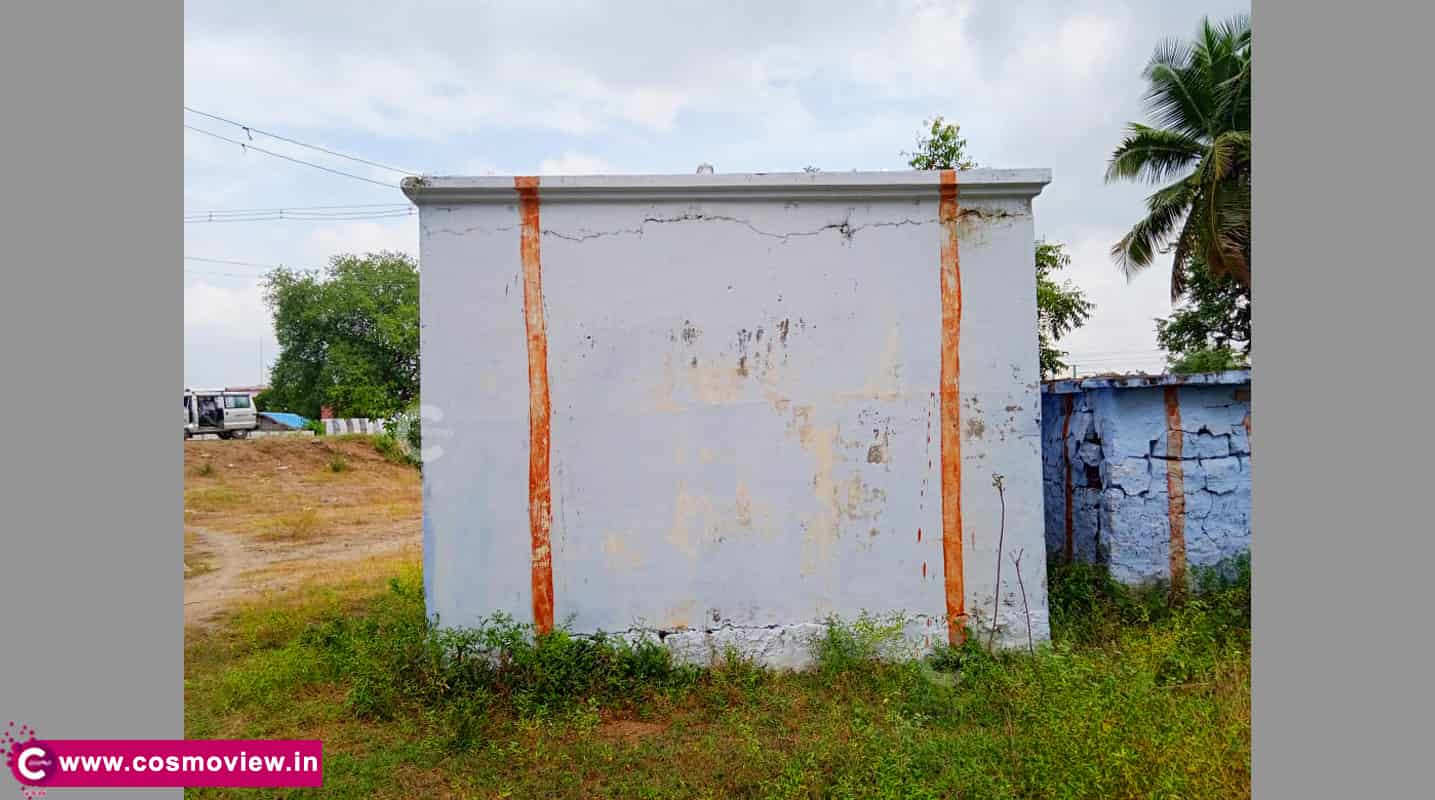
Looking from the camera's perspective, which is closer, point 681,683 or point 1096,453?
point 681,683

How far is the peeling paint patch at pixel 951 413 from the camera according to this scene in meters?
4.97

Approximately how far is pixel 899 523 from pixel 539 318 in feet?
9.50

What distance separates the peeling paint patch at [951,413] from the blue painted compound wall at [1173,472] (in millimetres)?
1522

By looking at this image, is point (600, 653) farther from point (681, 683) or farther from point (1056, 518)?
point (1056, 518)

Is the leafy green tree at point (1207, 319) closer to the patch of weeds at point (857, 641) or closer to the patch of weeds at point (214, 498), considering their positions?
the patch of weeds at point (857, 641)

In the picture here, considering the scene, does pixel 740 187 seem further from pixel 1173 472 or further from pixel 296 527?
pixel 296 527

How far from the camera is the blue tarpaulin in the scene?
2750 cm

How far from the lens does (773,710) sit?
432 cm

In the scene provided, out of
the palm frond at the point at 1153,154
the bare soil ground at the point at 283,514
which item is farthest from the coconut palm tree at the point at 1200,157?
the bare soil ground at the point at 283,514

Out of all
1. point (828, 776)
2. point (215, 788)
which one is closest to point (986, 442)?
point (828, 776)

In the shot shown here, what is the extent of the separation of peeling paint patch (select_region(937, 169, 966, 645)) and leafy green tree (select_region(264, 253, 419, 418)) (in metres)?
25.5

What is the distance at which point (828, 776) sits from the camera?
3506 millimetres

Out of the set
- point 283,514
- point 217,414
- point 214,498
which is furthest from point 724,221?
Answer: point 217,414

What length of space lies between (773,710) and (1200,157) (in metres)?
11.4
